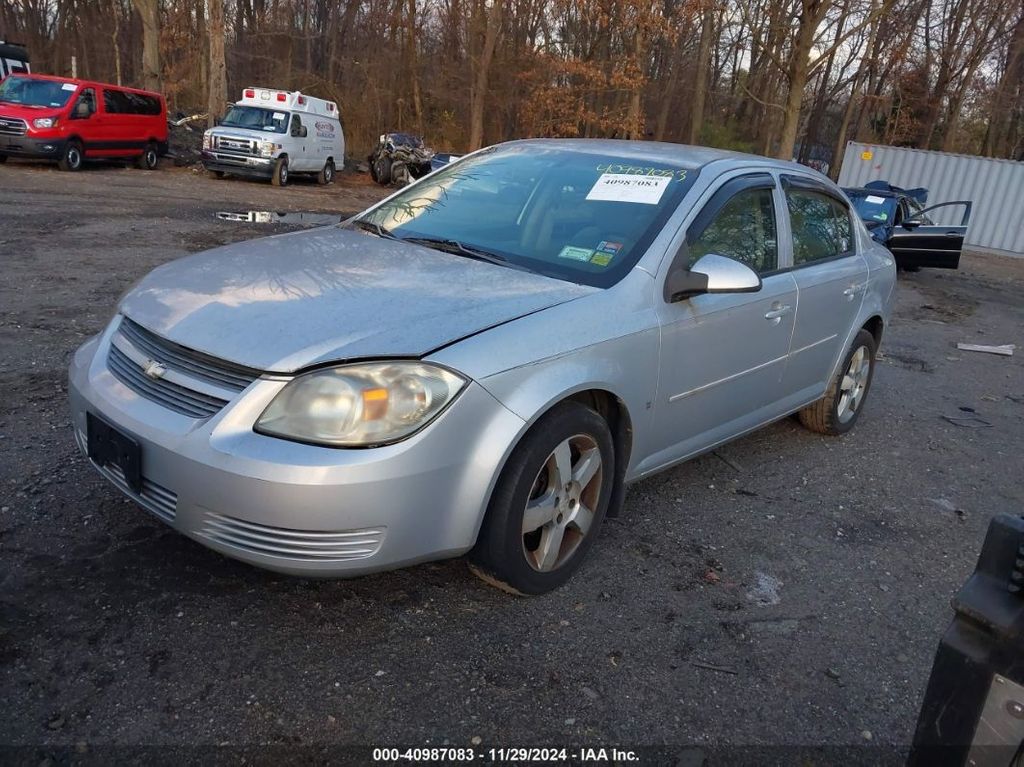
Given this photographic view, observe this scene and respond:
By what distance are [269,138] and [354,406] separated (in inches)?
741

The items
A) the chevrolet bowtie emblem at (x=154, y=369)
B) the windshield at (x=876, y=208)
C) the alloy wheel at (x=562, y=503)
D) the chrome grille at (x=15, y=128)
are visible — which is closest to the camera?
the chevrolet bowtie emblem at (x=154, y=369)

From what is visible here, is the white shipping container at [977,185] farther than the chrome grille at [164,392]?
Yes

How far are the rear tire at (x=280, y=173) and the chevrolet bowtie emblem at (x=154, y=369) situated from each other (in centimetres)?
1826

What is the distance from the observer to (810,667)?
2.88 m

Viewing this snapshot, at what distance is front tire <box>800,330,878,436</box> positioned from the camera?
200 inches

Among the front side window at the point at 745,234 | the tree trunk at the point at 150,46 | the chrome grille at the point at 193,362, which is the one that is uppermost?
the tree trunk at the point at 150,46

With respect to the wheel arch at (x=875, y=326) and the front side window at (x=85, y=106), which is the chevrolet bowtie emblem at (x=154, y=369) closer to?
the wheel arch at (x=875, y=326)

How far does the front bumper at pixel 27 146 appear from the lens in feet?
54.5

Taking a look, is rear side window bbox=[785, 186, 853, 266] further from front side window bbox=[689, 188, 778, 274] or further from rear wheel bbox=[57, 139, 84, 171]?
rear wheel bbox=[57, 139, 84, 171]

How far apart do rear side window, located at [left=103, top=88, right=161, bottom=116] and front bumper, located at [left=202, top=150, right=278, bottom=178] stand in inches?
71.1

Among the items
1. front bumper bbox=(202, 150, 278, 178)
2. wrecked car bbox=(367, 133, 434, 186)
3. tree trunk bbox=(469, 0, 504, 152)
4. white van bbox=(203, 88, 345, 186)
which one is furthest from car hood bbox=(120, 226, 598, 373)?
tree trunk bbox=(469, 0, 504, 152)

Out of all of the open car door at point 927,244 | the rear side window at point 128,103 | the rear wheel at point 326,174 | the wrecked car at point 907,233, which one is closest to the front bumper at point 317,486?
the wrecked car at point 907,233

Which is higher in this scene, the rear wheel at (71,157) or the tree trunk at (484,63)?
the tree trunk at (484,63)

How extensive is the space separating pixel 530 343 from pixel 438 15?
36.1m
